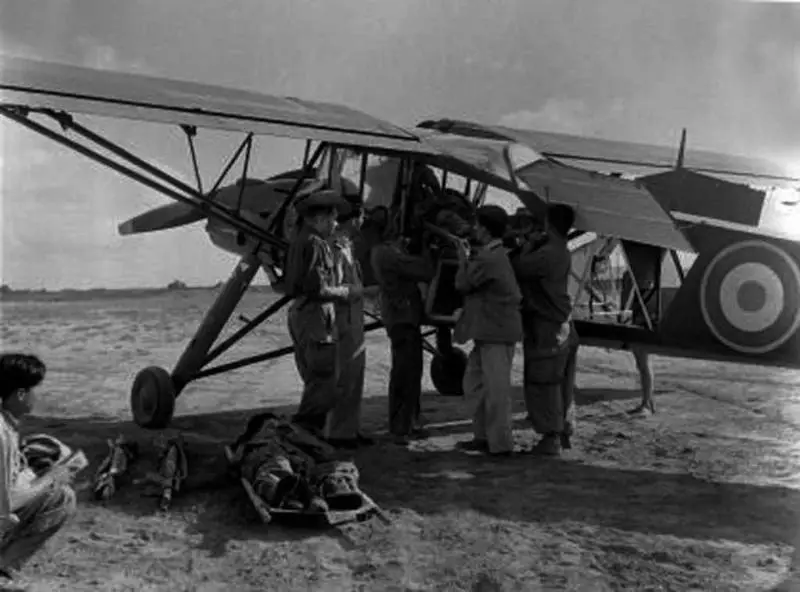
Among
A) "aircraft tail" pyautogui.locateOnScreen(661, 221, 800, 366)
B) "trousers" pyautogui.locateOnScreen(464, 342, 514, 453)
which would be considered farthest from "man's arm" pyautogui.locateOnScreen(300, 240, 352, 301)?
"aircraft tail" pyautogui.locateOnScreen(661, 221, 800, 366)

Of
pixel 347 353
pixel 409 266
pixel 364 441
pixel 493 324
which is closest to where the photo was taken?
pixel 347 353

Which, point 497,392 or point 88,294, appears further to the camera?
point 88,294

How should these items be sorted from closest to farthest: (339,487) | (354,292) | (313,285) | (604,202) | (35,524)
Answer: (35,524) < (339,487) < (313,285) < (354,292) < (604,202)

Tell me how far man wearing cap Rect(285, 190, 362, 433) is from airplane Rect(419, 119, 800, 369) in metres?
1.92

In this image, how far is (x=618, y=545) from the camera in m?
5.13

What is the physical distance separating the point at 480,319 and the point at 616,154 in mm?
6074

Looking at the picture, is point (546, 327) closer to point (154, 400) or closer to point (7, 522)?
point (154, 400)

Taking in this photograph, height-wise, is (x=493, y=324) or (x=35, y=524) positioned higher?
(x=493, y=324)

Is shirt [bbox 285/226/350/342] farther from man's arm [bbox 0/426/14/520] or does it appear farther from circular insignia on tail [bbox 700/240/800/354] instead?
circular insignia on tail [bbox 700/240/800/354]

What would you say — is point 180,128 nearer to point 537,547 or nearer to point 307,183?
point 307,183

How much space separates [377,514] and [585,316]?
4.41 meters

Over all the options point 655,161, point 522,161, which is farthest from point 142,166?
point 655,161

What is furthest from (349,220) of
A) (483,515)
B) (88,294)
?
(88,294)

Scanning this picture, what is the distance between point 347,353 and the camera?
7.21 metres
